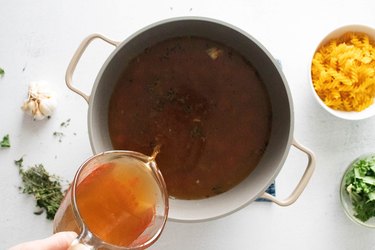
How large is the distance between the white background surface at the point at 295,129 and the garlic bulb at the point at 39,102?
0.08 ft

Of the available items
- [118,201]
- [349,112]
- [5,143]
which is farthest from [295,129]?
[5,143]

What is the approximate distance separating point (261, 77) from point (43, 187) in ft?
2.01

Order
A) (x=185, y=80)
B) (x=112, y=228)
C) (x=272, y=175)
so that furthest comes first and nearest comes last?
(x=185, y=80)
(x=272, y=175)
(x=112, y=228)

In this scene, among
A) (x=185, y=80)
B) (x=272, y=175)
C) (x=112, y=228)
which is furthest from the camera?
(x=185, y=80)

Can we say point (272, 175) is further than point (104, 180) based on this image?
Yes

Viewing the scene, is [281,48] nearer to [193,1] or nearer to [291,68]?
[291,68]

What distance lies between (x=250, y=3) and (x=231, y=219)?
55 centimetres

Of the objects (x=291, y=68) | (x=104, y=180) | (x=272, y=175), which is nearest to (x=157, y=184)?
(x=104, y=180)

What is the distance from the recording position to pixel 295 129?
55.3 inches

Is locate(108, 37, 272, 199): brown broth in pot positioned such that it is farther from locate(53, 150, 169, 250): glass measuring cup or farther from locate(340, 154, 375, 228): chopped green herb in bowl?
locate(340, 154, 375, 228): chopped green herb in bowl

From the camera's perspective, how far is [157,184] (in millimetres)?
1182

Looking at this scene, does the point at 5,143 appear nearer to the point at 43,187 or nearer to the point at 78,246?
the point at 43,187

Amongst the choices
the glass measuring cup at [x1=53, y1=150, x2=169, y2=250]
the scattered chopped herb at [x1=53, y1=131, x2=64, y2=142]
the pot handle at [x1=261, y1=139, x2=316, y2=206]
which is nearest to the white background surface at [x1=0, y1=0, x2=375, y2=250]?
the scattered chopped herb at [x1=53, y1=131, x2=64, y2=142]

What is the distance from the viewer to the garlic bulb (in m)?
1.38
